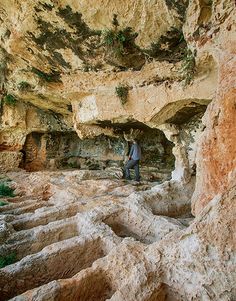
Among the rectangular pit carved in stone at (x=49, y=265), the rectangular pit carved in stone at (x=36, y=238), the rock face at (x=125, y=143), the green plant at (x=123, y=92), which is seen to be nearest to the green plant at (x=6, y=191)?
the rock face at (x=125, y=143)

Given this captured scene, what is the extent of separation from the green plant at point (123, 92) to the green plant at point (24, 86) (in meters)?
3.47

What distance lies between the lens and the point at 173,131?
6742 mm

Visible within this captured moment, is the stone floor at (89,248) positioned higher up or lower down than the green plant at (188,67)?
lower down

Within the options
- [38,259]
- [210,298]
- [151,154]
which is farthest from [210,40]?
[151,154]

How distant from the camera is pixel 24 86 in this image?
765 cm

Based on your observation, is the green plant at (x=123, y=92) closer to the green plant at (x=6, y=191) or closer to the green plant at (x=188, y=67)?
the green plant at (x=188, y=67)

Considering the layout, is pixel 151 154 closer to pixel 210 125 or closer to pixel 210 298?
pixel 210 125

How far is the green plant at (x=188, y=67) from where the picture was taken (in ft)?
14.7

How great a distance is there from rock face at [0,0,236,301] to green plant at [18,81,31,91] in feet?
0.15

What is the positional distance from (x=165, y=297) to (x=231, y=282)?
0.65 m

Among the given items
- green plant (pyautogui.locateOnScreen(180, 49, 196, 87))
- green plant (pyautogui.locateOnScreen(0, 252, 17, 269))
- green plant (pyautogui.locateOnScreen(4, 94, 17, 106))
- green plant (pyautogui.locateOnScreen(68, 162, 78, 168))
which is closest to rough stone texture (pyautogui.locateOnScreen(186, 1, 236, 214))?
green plant (pyautogui.locateOnScreen(180, 49, 196, 87))

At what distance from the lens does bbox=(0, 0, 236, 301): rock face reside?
2.18 meters

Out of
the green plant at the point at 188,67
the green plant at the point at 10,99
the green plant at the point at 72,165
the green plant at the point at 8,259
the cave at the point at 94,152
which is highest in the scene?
the green plant at the point at 188,67

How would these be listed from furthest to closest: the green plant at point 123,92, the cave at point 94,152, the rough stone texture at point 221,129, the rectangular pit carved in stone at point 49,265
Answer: the cave at point 94,152 < the green plant at point 123,92 < the rough stone texture at point 221,129 < the rectangular pit carved in stone at point 49,265
